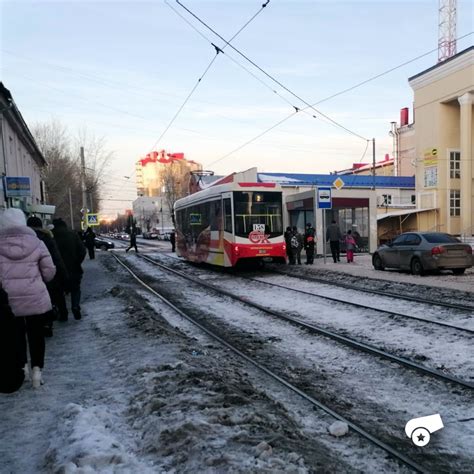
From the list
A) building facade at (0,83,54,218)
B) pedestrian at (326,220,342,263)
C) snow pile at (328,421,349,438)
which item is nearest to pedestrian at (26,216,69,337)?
snow pile at (328,421,349,438)

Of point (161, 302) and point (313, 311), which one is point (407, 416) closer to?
point (313, 311)

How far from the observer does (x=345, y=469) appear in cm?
301

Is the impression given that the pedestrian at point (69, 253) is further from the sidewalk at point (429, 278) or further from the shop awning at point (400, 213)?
the shop awning at point (400, 213)

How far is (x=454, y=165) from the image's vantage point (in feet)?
133

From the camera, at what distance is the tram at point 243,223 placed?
50.9 feet

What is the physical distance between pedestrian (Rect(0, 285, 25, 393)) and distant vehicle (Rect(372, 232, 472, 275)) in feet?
42.5

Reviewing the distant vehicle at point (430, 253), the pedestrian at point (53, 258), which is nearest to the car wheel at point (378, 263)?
the distant vehicle at point (430, 253)

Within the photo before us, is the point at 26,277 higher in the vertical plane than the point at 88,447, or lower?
higher

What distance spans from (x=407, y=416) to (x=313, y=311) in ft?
16.4

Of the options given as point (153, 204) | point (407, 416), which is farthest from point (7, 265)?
point (153, 204)

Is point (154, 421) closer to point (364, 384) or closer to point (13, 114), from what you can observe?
point (364, 384)

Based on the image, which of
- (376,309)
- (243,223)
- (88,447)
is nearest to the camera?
(88,447)

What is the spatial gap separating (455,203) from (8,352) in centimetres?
4298

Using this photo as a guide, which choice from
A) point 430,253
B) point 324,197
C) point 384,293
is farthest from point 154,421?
point 324,197
